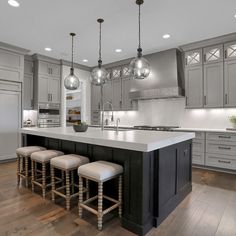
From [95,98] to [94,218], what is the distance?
199 inches

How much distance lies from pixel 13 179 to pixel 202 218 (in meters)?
3.24

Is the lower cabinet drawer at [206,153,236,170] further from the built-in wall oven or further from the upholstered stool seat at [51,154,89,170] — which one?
the built-in wall oven

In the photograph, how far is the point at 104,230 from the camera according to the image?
1.94m

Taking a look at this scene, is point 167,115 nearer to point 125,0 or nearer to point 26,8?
point 125,0

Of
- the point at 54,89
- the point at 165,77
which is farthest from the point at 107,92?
the point at 165,77

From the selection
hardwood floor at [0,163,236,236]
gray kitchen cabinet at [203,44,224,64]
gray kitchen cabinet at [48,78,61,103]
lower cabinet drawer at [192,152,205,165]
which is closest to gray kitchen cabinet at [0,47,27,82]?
gray kitchen cabinet at [48,78,61,103]

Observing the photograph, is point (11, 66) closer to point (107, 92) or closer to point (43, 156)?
point (107, 92)

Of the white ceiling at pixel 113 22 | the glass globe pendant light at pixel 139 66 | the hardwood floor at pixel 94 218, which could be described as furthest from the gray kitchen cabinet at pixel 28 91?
the glass globe pendant light at pixel 139 66

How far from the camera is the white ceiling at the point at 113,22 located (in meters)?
2.96

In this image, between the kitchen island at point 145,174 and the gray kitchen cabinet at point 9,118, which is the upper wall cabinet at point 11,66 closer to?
the gray kitchen cabinet at point 9,118

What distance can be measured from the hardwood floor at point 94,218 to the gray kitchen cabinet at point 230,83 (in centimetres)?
194

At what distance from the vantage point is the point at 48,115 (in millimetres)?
5699

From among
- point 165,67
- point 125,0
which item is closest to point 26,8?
point 125,0

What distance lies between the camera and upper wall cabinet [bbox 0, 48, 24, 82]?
459cm
